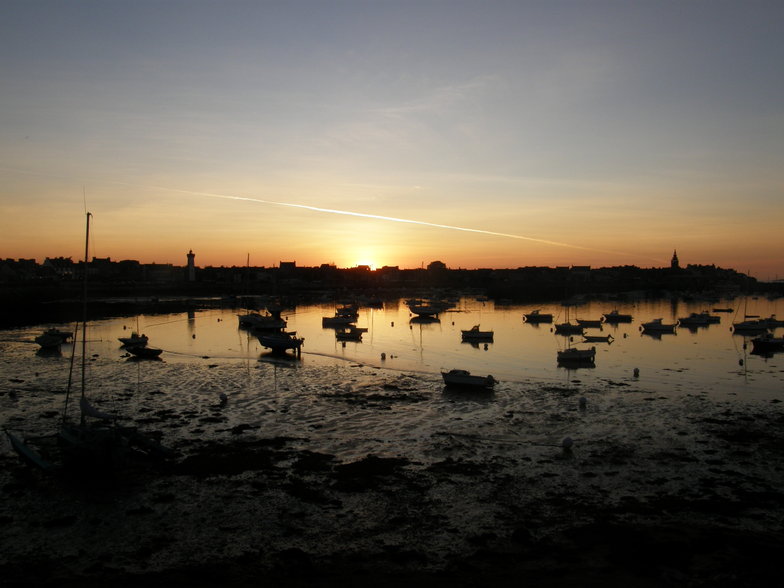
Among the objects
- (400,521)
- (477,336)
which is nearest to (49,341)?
(477,336)

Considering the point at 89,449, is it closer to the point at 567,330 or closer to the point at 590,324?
the point at 567,330

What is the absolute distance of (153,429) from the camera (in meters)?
23.2

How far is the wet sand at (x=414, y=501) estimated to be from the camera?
12.5 m

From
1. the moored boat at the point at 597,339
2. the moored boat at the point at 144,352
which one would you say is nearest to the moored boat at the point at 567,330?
the moored boat at the point at 597,339

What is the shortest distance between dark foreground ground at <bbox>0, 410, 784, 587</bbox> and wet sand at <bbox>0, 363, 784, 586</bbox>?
0.19 feet

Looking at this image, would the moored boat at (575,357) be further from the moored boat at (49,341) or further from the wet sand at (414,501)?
the moored boat at (49,341)

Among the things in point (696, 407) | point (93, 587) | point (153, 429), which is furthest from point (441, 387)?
point (93, 587)

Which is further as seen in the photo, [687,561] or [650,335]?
[650,335]

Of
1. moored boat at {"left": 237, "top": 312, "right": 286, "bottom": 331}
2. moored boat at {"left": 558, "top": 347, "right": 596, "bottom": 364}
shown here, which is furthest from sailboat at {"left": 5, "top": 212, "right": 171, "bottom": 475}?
moored boat at {"left": 237, "top": 312, "right": 286, "bottom": 331}

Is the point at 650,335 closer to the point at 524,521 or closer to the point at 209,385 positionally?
the point at 209,385

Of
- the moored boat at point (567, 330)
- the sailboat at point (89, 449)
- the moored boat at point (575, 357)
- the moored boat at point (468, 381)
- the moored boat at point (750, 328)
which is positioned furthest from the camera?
the moored boat at point (750, 328)

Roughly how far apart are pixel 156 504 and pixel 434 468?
8825 millimetres

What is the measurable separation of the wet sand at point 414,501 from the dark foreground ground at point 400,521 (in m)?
0.06

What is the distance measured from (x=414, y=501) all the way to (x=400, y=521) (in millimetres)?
1376
